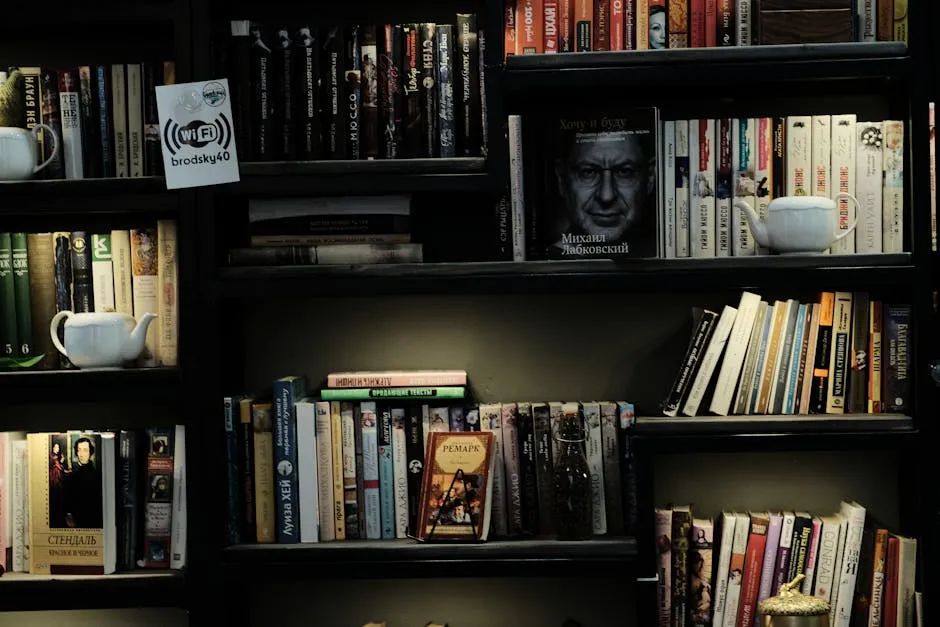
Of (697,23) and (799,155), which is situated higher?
(697,23)

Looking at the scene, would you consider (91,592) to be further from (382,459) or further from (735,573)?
(735,573)

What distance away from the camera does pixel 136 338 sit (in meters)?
1.78

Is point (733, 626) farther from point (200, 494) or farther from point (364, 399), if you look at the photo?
point (200, 494)

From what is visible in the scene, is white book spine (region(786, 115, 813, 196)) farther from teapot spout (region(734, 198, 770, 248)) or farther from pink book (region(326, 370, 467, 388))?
pink book (region(326, 370, 467, 388))

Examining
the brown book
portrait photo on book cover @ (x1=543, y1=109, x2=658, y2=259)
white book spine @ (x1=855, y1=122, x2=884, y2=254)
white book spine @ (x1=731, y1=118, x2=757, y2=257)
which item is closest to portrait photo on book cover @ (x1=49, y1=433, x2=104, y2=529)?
the brown book

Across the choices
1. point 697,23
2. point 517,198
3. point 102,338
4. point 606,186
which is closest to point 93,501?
point 102,338

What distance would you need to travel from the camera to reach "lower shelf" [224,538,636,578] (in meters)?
1.71

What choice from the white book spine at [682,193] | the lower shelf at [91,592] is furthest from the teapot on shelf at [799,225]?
the lower shelf at [91,592]

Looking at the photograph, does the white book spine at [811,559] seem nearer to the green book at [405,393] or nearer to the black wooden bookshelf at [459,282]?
the black wooden bookshelf at [459,282]

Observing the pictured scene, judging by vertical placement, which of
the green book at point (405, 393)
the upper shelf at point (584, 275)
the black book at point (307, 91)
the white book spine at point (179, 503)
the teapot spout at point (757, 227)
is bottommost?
the white book spine at point (179, 503)

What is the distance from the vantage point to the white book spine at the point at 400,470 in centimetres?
179

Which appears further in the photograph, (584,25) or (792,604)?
(584,25)

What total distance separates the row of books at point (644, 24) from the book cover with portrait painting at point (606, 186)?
14 cm

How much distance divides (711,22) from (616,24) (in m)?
0.18
